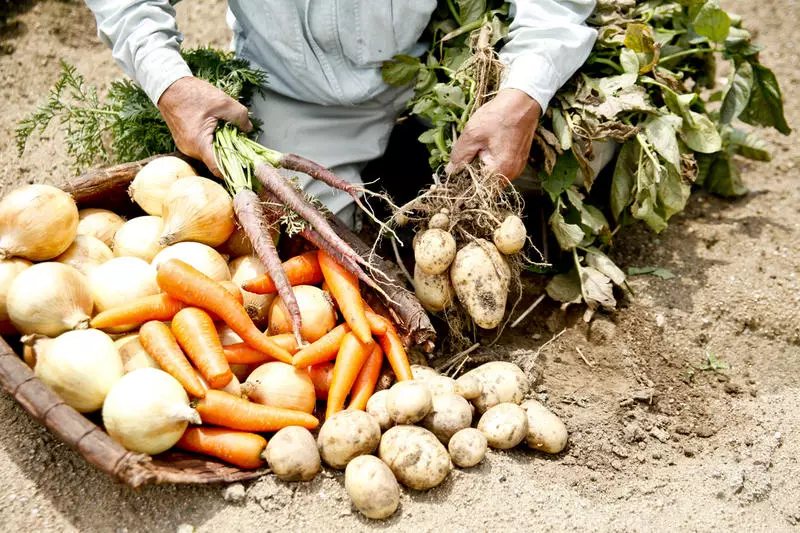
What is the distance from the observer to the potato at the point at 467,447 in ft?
6.31

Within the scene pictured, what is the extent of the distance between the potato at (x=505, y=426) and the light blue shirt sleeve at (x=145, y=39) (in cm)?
155

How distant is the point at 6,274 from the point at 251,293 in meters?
0.71

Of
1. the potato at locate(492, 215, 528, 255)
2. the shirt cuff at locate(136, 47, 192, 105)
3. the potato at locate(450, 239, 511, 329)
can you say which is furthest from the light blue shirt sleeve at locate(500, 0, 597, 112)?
the shirt cuff at locate(136, 47, 192, 105)

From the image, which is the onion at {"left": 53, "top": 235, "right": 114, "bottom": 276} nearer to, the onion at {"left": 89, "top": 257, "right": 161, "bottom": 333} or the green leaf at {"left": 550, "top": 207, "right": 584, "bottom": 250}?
the onion at {"left": 89, "top": 257, "right": 161, "bottom": 333}

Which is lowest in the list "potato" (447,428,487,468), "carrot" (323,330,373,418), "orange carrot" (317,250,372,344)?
"potato" (447,428,487,468)

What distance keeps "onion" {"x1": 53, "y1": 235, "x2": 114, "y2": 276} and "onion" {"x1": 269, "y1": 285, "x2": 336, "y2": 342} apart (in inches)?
22.5

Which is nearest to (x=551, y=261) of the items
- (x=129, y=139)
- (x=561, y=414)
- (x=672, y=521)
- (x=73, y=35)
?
(x=561, y=414)

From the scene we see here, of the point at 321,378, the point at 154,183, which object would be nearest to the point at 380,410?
the point at 321,378

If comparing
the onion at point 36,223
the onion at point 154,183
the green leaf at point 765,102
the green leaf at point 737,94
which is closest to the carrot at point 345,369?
the onion at point 154,183

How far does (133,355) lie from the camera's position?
2.00 meters

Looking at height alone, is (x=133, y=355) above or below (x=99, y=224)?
below

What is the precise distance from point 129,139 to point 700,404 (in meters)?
2.26

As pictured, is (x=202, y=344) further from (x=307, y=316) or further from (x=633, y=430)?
(x=633, y=430)

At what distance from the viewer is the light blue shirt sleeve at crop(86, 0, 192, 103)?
2387mm
